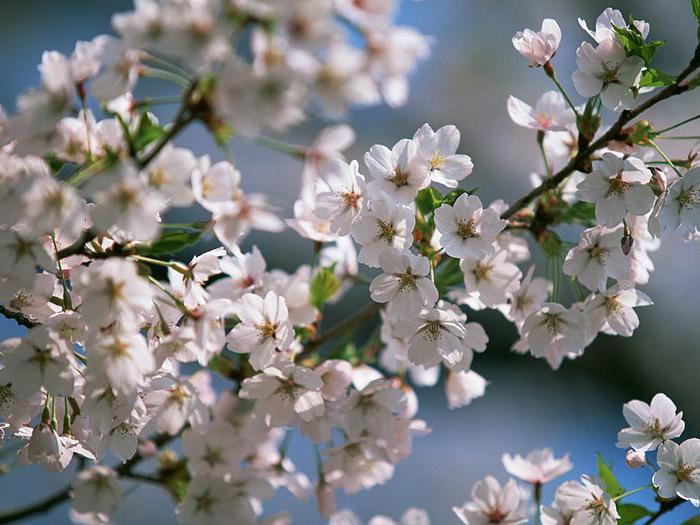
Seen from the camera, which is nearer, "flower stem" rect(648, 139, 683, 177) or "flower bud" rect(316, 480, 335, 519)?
"flower stem" rect(648, 139, 683, 177)

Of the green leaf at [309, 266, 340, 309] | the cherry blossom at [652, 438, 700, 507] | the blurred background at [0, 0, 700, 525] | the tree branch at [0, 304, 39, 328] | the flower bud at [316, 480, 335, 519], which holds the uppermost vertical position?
the tree branch at [0, 304, 39, 328]

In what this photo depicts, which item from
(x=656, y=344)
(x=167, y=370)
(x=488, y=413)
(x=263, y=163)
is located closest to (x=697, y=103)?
(x=656, y=344)

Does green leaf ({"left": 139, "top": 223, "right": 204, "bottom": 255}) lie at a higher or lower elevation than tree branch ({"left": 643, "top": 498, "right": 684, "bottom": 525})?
higher

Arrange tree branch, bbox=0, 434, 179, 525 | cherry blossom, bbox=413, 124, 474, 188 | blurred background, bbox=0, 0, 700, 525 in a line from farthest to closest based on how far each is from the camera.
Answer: blurred background, bbox=0, 0, 700, 525 < tree branch, bbox=0, 434, 179, 525 < cherry blossom, bbox=413, 124, 474, 188

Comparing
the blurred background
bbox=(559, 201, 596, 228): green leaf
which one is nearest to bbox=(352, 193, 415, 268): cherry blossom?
bbox=(559, 201, 596, 228): green leaf

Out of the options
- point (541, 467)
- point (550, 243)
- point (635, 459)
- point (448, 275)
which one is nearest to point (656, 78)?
point (550, 243)

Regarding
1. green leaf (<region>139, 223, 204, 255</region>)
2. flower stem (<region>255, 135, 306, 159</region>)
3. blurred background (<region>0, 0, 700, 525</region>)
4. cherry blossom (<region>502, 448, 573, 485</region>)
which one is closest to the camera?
flower stem (<region>255, 135, 306, 159</region>)

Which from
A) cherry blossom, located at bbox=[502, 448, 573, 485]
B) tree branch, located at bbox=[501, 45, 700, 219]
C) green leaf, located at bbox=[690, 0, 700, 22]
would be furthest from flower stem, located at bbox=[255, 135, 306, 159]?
cherry blossom, located at bbox=[502, 448, 573, 485]

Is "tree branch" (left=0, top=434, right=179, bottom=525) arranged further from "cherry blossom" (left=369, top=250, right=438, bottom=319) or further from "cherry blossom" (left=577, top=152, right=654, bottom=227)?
"cherry blossom" (left=577, top=152, right=654, bottom=227)
